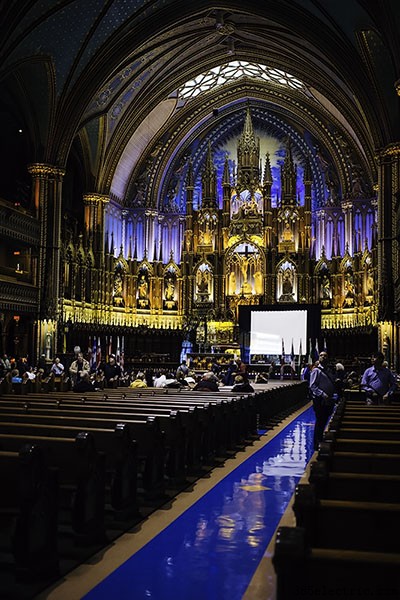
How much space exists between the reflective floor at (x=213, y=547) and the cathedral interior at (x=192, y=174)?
1728cm

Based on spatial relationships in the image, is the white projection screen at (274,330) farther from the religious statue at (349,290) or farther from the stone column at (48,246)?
the stone column at (48,246)

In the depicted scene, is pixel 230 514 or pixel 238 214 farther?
pixel 238 214

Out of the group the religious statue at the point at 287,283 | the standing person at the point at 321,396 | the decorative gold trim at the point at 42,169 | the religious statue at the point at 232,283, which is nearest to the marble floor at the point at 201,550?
the standing person at the point at 321,396

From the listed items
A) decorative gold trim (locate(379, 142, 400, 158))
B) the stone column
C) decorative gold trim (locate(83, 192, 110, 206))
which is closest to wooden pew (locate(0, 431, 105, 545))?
the stone column

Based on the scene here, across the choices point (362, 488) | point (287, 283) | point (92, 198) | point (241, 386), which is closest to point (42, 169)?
point (92, 198)

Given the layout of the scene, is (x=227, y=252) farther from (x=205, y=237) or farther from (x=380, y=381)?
(x=380, y=381)

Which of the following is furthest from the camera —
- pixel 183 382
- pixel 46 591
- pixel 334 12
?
pixel 334 12

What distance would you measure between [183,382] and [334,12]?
15652mm

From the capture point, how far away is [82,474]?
515 cm

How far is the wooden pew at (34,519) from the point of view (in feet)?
14.3

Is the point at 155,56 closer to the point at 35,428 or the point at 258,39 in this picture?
the point at 258,39

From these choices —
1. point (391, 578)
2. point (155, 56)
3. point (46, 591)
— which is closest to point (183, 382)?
point (46, 591)

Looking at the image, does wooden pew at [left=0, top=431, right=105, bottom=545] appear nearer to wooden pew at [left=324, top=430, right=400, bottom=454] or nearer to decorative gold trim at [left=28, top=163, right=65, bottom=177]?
wooden pew at [left=324, top=430, right=400, bottom=454]

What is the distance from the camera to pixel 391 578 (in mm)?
2170
